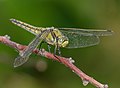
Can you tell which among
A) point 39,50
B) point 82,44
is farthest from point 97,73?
point 39,50

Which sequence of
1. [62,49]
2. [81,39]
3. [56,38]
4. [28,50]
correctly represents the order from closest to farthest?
1. [28,50]
2. [56,38]
3. [81,39]
4. [62,49]

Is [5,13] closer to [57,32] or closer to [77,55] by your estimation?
[77,55]

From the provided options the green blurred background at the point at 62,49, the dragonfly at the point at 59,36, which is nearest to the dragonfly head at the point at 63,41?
the dragonfly at the point at 59,36

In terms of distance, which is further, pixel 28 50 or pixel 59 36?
pixel 59 36

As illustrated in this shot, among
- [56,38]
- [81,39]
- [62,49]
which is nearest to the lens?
[56,38]

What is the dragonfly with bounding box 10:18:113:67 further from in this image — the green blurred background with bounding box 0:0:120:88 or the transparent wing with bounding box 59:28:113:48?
the green blurred background with bounding box 0:0:120:88

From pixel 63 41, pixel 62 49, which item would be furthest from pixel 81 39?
pixel 62 49

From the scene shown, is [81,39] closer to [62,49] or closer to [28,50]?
[28,50]
